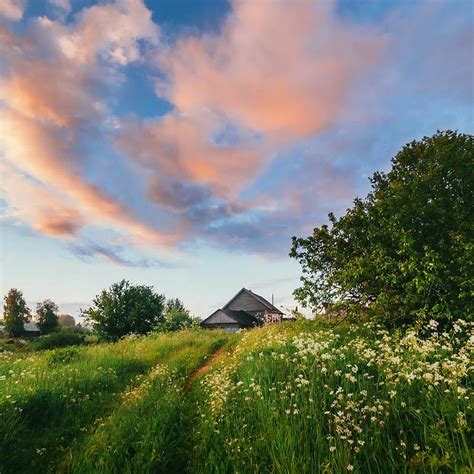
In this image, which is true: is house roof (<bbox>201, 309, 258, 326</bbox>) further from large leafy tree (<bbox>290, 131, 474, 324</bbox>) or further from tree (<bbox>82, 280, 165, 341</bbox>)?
large leafy tree (<bbox>290, 131, 474, 324</bbox>)

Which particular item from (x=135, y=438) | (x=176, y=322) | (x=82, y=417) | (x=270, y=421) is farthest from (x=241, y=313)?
(x=270, y=421)

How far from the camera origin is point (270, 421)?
18.5 feet

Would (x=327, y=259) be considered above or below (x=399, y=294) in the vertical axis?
above

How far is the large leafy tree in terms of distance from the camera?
1198 cm

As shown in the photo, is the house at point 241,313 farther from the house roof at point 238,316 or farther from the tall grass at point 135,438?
the tall grass at point 135,438

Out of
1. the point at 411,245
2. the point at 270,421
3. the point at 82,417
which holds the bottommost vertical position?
the point at 82,417

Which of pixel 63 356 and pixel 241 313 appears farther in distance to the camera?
pixel 241 313

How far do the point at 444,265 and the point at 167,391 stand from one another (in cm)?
1029

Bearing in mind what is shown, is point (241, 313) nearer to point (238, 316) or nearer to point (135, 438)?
point (238, 316)

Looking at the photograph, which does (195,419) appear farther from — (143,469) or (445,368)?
(445,368)

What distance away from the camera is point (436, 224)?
13164 mm

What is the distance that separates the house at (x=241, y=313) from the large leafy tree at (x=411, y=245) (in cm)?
4115

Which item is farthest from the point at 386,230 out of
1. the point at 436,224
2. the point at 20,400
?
the point at 20,400

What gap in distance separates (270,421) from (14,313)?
91.9 meters
